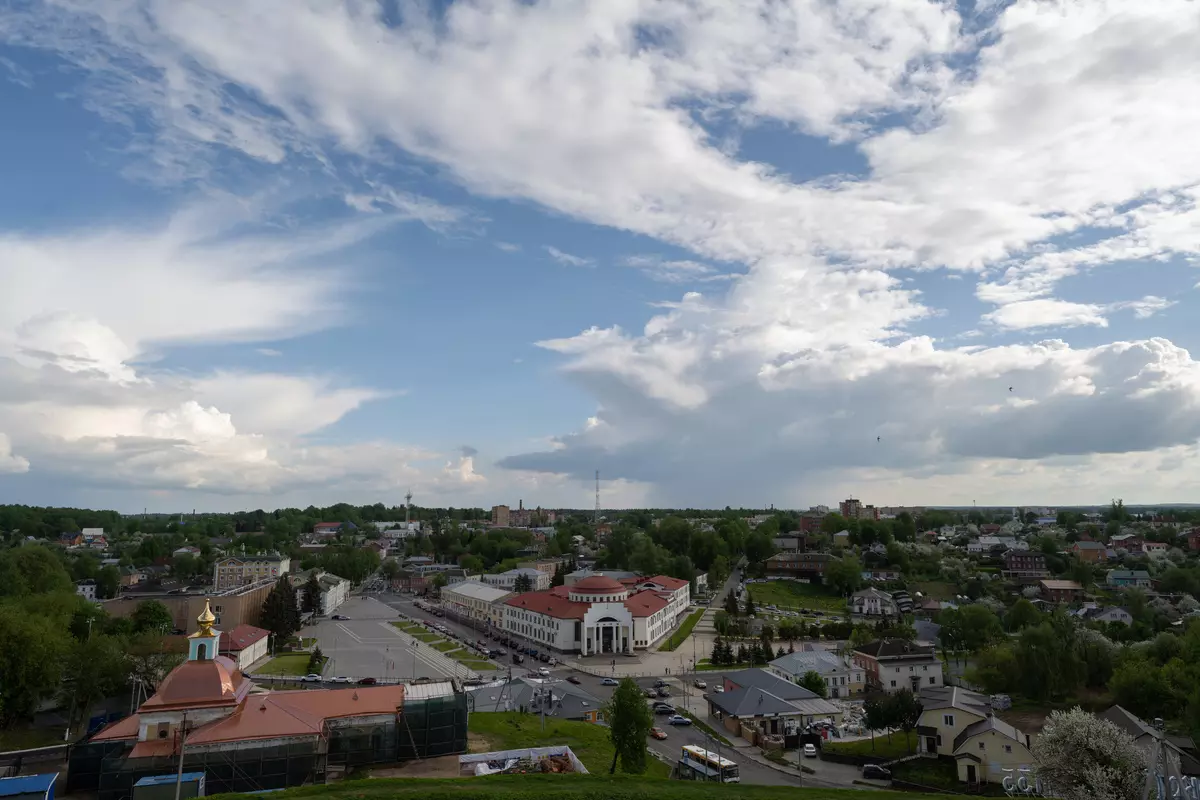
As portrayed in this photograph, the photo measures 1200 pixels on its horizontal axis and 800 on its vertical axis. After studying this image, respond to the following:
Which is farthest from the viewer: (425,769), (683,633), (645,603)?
(683,633)

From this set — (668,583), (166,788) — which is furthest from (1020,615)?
(166,788)

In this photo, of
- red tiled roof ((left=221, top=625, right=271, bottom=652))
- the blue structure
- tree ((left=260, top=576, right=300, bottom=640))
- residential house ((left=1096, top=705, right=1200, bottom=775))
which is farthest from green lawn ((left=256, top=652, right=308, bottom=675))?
residential house ((left=1096, top=705, right=1200, bottom=775))

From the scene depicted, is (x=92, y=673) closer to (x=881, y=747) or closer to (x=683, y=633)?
(x=881, y=747)

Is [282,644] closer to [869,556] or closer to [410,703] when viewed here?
[410,703]

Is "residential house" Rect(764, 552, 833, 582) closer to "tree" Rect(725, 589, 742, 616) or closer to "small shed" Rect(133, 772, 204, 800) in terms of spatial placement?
"tree" Rect(725, 589, 742, 616)

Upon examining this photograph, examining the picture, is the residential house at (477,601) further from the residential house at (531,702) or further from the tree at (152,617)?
the residential house at (531,702)

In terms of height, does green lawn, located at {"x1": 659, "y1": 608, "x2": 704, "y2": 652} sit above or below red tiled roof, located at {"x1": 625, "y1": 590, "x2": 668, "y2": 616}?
below

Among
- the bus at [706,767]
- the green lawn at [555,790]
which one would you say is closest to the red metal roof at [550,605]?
the bus at [706,767]
